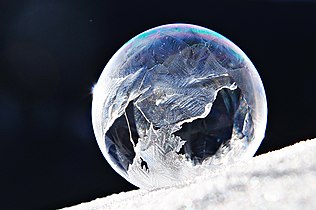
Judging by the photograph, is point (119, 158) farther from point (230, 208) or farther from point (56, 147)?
point (56, 147)

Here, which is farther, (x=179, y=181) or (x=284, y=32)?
(x=284, y=32)

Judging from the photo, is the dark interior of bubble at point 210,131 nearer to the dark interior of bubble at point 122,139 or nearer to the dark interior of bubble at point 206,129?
the dark interior of bubble at point 206,129

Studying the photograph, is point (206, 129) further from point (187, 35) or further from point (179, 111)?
point (187, 35)

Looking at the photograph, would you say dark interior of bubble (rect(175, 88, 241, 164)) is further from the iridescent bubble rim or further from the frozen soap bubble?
the iridescent bubble rim

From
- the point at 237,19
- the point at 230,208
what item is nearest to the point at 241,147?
the point at 230,208

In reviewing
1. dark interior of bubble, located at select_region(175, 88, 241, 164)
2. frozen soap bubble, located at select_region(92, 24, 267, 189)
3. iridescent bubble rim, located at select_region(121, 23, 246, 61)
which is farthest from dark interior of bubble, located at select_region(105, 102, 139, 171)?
iridescent bubble rim, located at select_region(121, 23, 246, 61)

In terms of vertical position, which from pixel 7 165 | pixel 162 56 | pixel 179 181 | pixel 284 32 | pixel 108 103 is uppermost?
pixel 162 56

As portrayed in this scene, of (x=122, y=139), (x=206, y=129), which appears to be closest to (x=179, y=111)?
(x=206, y=129)
